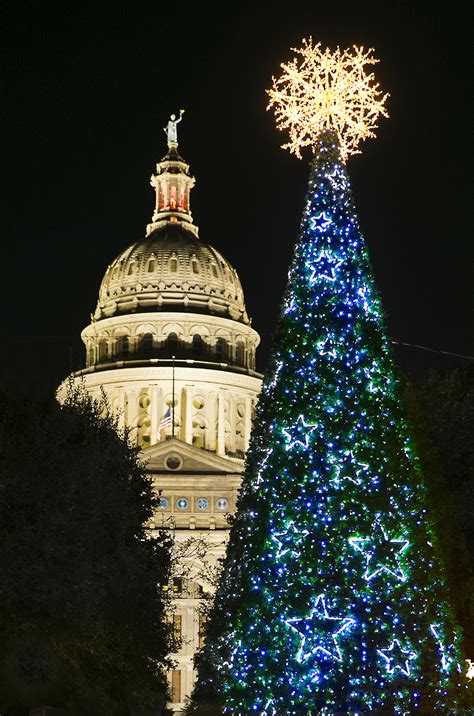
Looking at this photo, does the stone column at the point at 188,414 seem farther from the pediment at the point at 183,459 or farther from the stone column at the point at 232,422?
the pediment at the point at 183,459

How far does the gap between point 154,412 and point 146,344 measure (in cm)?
813

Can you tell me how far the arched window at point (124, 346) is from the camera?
117250mm

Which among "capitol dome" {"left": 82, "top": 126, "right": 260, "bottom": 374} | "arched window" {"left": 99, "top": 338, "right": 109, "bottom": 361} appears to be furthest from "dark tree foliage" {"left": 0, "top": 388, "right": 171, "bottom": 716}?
"arched window" {"left": 99, "top": 338, "right": 109, "bottom": 361}

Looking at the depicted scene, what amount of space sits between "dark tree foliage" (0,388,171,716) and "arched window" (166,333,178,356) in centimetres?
7846

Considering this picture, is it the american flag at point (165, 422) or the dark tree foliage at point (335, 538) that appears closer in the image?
the dark tree foliage at point (335, 538)

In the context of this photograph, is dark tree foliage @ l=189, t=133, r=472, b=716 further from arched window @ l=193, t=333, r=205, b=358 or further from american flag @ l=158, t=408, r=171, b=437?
arched window @ l=193, t=333, r=205, b=358

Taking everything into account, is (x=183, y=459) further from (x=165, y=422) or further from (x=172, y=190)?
(x=172, y=190)

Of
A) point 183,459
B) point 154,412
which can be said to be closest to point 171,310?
point 154,412

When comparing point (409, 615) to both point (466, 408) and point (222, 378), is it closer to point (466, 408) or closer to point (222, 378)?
point (466, 408)

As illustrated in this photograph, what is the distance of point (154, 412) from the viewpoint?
367ft

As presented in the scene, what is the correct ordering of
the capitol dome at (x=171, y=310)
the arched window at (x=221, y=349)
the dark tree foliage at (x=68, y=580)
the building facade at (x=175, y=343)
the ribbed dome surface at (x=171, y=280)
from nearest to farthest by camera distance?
the dark tree foliage at (x=68, y=580)
the building facade at (x=175, y=343)
the capitol dome at (x=171, y=310)
the arched window at (x=221, y=349)
the ribbed dome surface at (x=171, y=280)

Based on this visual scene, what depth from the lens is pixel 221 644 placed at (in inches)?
947

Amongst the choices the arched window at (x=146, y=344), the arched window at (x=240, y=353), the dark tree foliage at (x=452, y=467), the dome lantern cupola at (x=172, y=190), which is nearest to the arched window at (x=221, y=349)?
the arched window at (x=240, y=353)

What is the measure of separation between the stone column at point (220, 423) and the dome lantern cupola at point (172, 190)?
19694mm
